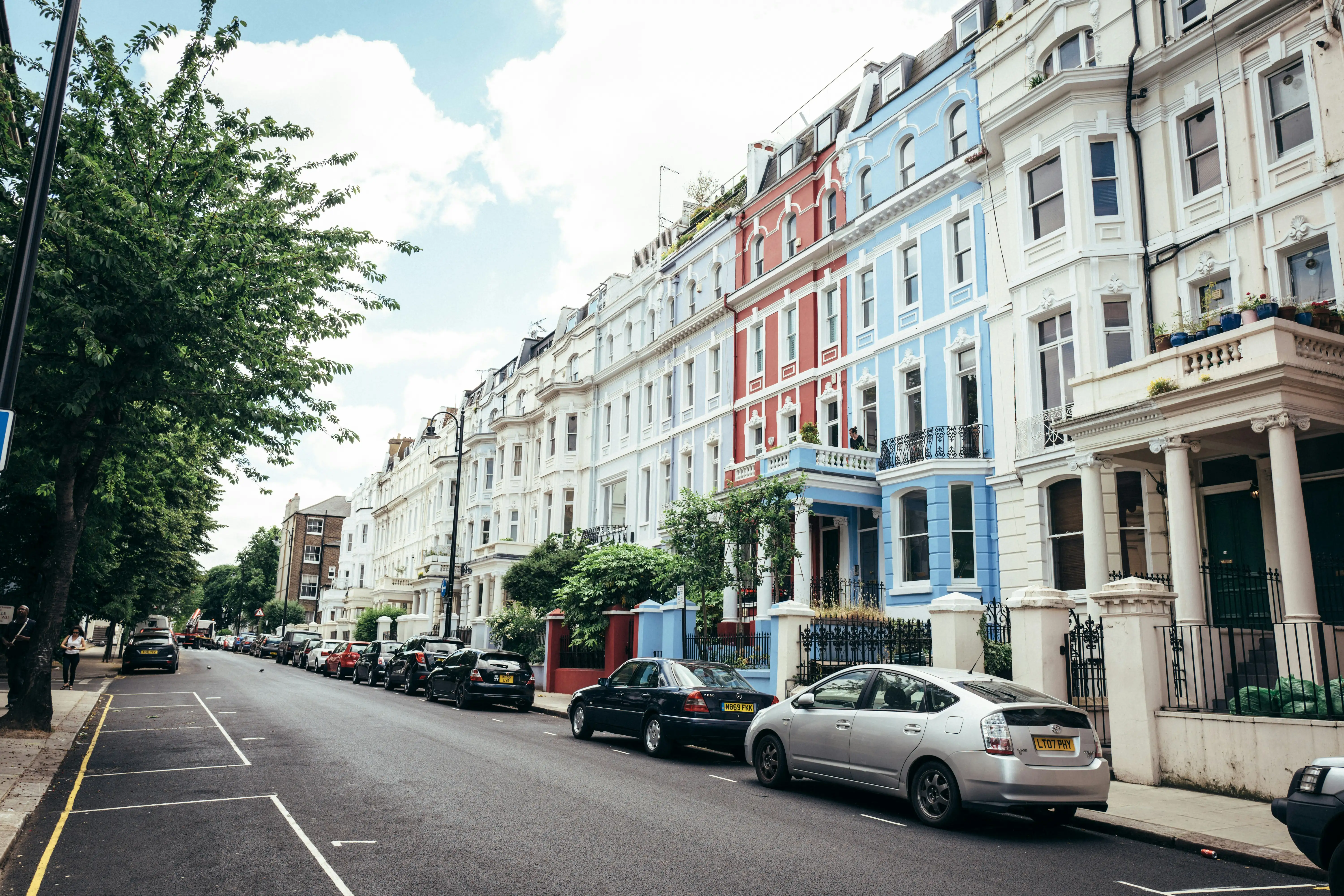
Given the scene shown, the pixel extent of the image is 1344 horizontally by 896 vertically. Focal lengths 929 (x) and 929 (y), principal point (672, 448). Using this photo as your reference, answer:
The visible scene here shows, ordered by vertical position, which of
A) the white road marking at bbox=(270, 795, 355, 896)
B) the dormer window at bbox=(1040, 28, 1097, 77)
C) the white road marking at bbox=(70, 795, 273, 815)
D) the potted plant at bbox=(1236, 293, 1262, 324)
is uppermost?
the dormer window at bbox=(1040, 28, 1097, 77)

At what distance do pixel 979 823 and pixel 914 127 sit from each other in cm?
1914

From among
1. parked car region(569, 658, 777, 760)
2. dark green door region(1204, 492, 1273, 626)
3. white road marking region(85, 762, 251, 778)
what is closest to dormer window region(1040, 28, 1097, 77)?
dark green door region(1204, 492, 1273, 626)

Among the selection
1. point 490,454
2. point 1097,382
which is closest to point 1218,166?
point 1097,382

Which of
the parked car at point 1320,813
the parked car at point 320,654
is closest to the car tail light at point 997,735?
the parked car at point 1320,813

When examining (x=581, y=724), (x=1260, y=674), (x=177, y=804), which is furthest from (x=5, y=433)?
(x=1260, y=674)

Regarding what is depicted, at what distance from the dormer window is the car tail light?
15.0 meters

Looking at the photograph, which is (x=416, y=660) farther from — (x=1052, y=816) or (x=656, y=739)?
(x=1052, y=816)

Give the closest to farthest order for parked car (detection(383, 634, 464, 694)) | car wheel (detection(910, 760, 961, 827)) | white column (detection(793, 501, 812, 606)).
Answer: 1. car wheel (detection(910, 760, 961, 827))
2. white column (detection(793, 501, 812, 606))
3. parked car (detection(383, 634, 464, 694))

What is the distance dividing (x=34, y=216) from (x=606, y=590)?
19116mm

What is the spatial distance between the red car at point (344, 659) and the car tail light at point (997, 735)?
2865 centimetres

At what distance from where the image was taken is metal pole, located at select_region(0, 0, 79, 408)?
6.99m

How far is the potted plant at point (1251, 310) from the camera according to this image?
1262 centimetres

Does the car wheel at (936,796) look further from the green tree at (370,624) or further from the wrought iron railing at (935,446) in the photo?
the green tree at (370,624)

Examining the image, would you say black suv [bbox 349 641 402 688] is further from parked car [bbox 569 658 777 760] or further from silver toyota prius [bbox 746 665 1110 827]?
silver toyota prius [bbox 746 665 1110 827]
